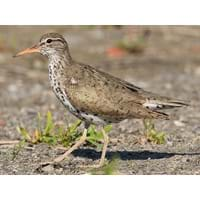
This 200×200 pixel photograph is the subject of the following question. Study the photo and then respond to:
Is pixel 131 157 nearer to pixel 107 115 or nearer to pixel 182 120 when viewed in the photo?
pixel 107 115

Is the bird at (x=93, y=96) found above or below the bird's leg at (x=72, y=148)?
above

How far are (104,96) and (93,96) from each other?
0.13 m

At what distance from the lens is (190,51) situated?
1511cm

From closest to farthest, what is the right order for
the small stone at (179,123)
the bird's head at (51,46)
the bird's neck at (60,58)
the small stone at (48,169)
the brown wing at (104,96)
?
the small stone at (48,169) < the brown wing at (104,96) < the bird's neck at (60,58) < the bird's head at (51,46) < the small stone at (179,123)

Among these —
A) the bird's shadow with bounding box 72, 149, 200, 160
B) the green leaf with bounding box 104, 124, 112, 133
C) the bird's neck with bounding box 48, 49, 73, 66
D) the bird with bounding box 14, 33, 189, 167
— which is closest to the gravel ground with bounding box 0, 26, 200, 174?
the bird's shadow with bounding box 72, 149, 200, 160

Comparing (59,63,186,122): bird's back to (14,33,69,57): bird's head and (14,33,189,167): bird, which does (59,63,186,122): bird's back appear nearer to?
(14,33,189,167): bird

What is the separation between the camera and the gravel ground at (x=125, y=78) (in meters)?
7.90

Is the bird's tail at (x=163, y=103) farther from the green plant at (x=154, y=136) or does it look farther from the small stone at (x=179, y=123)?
the small stone at (x=179, y=123)

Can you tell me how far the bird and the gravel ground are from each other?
1.43 ft

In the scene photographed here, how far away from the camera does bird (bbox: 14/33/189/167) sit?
7789 mm

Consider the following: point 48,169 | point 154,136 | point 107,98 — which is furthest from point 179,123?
point 48,169

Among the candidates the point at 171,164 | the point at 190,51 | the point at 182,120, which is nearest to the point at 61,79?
the point at 171,164

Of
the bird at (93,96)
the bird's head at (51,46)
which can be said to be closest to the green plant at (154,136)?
the bird at (93,96)

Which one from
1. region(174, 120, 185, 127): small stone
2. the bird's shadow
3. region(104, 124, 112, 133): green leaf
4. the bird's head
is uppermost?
the bird's head
